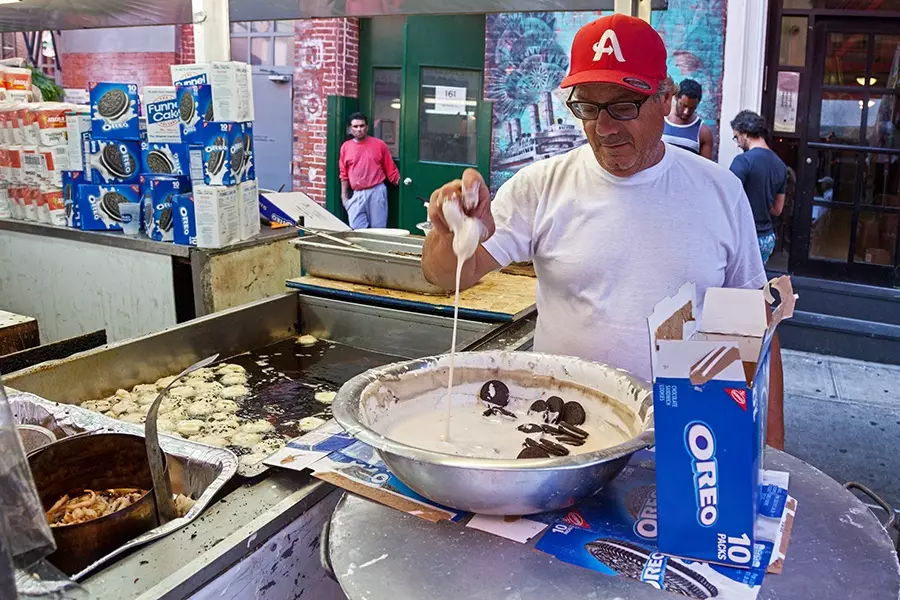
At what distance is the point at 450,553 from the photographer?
3.67 feet

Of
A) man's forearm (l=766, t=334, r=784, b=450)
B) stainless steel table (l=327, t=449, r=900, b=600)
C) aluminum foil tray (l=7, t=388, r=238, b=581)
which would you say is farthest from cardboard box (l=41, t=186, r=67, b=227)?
man's forearm (l=766, t=334, r=784, b=450)

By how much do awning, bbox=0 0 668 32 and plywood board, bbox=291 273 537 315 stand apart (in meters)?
1.09

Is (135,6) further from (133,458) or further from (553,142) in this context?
(553,142)

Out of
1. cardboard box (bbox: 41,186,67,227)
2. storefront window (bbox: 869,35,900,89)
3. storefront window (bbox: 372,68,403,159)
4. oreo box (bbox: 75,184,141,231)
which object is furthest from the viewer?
storefront window (bbox: 372,68,403,159)

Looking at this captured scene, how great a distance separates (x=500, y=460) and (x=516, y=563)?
148 mm

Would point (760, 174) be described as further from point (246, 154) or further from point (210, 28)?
point (210, 28)

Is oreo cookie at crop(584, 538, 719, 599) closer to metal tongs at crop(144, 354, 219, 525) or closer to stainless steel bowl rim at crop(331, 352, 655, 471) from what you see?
stainless steel bowl rim at crop(331, 352, 655, 471)

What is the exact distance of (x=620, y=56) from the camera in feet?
5.76

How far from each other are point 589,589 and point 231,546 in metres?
0.65

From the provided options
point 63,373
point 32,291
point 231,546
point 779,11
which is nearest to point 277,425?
point 63,373

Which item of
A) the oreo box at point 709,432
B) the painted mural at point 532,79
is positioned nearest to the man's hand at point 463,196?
the oreo box at point 709,432

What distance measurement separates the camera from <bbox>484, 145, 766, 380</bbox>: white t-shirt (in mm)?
1862

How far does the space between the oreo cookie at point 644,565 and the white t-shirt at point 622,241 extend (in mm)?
787

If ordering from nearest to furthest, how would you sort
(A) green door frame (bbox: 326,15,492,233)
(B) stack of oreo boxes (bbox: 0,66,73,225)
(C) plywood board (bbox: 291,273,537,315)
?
(C) plywood board (bbox: 291,273,537,315), (B) stack of oreo boxes (bbox: 0,66,73,225), (A) green door frame (bbox: 326,15,492,233)
